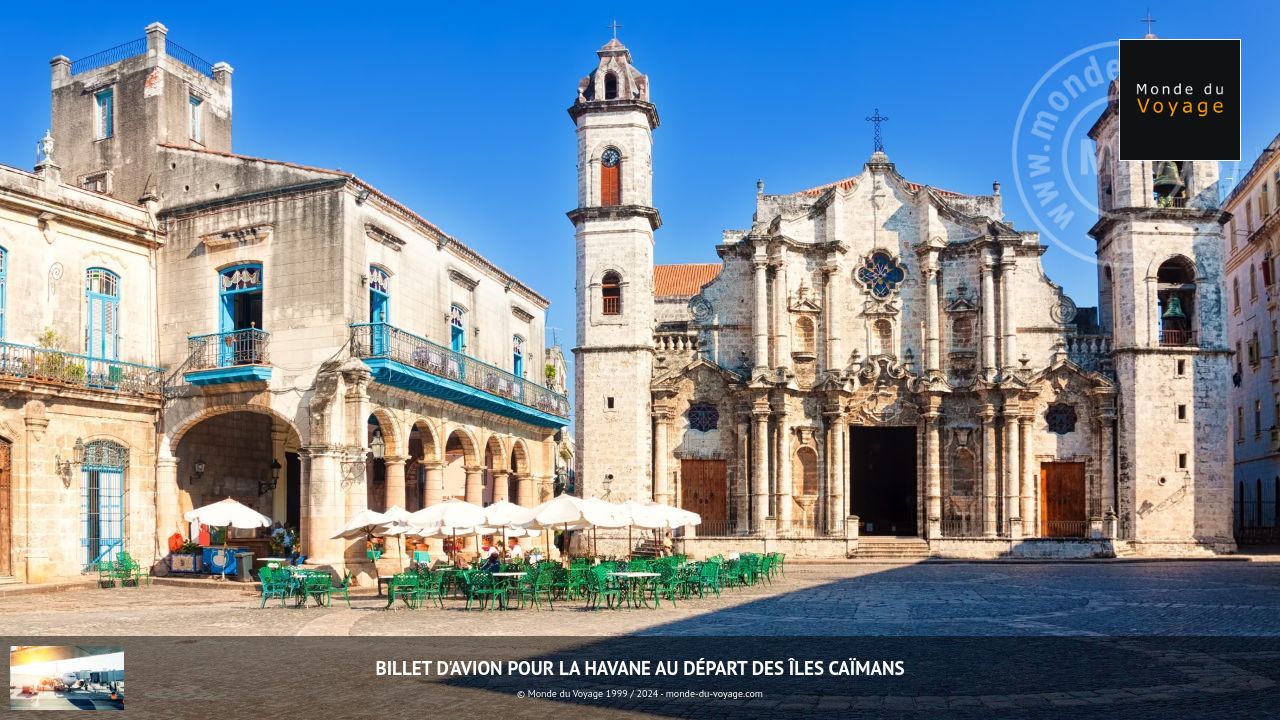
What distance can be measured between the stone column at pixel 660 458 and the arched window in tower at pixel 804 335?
5.08 meters

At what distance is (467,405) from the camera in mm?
31594

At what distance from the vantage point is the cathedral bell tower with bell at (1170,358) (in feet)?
116

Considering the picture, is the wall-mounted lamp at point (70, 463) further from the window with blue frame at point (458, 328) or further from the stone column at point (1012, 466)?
the stone column at point (1012, 466)

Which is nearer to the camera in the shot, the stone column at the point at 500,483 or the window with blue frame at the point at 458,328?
the window with blue frame at the point at 458,328

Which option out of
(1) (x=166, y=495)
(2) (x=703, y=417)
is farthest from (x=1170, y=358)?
(1) (x=166, y=495)

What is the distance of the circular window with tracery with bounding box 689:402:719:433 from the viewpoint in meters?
38.3

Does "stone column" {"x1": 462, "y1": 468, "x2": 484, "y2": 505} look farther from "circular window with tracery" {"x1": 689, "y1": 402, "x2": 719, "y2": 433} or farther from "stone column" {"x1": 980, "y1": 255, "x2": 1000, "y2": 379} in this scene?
"stone column" {"x1": 980, "y1": 255, "x2": 1000, "y2": 379}

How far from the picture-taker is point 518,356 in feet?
130

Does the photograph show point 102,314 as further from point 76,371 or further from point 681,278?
point 681,278

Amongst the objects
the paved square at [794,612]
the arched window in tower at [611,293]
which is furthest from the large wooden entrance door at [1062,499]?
the arched window in tower at [611,293]

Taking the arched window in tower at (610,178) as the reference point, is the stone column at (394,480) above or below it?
below

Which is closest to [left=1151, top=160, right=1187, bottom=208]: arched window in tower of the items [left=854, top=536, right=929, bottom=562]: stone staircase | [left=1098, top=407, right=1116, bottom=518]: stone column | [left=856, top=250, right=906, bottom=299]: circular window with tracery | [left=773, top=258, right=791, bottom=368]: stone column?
[left=1098, top=407, right=1116, bottom=518]: stone column

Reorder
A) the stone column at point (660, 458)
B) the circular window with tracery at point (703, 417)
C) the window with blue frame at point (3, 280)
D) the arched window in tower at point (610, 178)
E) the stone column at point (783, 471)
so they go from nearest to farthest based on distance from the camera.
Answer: the window with blue frame at point (3, 280), the stone column at point (783, 471), the stone column at point (660, 458), the arched window in tower at point (610, 178), the circular window with tracery at point (703, 417)

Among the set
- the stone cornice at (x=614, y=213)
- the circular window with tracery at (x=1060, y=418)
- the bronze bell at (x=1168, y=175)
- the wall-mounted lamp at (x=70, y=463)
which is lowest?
the wall-mounted lamp at (x=70, y=463)
